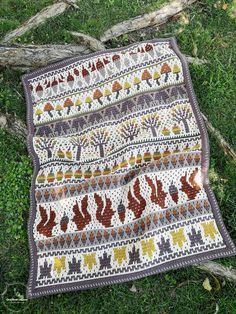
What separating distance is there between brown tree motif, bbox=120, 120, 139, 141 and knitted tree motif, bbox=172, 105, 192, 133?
1.29 ft

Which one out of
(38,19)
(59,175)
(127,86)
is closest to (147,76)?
(127,86)

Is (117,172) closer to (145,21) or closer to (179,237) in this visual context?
(179,237)

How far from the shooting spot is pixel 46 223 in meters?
4.08

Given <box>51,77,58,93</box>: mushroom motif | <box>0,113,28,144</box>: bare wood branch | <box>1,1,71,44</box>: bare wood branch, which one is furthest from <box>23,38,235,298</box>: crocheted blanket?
<box>1,1,71,44</box>: bare wood branch

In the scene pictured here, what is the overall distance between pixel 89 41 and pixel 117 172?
160 cm

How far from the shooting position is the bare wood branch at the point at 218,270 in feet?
12.4

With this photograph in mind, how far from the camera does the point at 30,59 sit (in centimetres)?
482

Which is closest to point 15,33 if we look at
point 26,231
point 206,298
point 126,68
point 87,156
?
point 126,68

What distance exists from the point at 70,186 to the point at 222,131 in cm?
159

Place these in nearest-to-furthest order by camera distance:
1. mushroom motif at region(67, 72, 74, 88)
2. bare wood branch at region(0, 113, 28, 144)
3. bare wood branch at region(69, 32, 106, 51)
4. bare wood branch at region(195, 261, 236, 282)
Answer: bare wood branch at region(195, 261, 236, 282) → bare wood branch at region(0, 113, 28, 144) → mushroom motif at region(67, 72, 74, 88) → bare wood branch at region(69, 32, 106, 51)

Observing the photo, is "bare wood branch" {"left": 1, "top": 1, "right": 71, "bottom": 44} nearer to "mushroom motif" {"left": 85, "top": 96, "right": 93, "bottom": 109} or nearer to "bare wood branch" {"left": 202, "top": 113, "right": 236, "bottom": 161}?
"mushroom motif" {"left": 85, "top": 96, "right": 93, "bottom": 109}

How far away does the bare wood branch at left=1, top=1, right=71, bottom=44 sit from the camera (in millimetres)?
4961

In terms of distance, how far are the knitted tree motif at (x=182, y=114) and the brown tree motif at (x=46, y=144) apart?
1216 mm

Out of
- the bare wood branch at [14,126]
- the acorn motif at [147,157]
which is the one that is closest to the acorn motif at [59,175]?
the bare wood branch at [14,126]
